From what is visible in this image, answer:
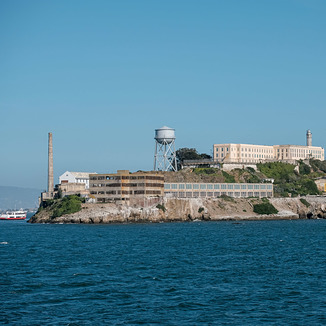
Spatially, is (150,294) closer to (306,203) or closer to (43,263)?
(43,263)

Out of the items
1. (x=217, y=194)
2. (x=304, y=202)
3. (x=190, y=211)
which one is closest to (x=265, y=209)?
(x=217, y=194)

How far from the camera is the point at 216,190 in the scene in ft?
605

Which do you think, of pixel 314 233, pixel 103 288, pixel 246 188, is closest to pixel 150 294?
pixel 103 288

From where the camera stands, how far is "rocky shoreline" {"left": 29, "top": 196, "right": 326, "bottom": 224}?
161625 mm

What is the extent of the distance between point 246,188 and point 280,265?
11930cm

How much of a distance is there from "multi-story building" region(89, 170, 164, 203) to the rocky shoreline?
3184 mm

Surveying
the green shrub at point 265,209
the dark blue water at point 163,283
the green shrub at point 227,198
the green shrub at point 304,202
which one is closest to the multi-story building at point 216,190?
the green shrub at point 227,198

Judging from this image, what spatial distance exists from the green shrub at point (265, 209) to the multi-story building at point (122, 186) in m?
27.3

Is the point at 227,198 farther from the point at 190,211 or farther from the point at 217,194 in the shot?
the point at 190,211

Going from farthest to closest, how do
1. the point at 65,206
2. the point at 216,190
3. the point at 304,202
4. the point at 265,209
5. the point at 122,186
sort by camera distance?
the point at 304,202 → the point at 216,190 → the point at 265,209 → the point at 65,206 → the point at 122,186

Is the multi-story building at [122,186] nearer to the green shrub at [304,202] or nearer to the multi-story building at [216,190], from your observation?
the multi-story building at [216,190]

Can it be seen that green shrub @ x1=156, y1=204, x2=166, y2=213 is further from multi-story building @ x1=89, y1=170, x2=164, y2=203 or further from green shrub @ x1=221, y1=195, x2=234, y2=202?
green shrub @ x1=221, y1=195, x2=234, y2=202

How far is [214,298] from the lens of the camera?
5134 centimetres

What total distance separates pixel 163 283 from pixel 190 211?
114 meters
